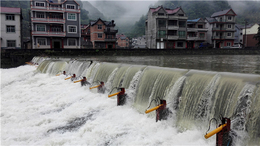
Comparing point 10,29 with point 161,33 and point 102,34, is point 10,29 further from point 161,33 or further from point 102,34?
point 161,33

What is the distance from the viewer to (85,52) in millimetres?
33375

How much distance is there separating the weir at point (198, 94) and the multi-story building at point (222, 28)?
2057 inches

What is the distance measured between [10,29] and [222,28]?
5027 centimetres

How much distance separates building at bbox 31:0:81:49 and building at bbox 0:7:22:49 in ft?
8.87

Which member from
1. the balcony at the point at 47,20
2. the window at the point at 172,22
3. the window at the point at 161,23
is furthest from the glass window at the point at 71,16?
the window at the point at 172,22

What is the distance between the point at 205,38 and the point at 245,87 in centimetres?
5374

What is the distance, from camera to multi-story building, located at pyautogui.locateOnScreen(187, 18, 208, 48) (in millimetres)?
53250

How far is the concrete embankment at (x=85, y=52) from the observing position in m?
26.8

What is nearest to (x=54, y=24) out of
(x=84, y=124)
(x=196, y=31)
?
(x=196, y=31)

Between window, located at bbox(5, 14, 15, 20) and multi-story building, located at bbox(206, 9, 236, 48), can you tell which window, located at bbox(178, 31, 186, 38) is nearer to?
multi-story building, located at bbox(206, 9, 236, 48)

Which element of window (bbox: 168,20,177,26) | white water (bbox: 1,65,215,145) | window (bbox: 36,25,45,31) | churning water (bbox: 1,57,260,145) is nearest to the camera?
churning water (bbox: 1,57,260,145)

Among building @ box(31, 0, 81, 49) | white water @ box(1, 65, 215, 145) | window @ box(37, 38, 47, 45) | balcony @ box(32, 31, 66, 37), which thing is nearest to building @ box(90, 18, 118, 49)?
building @ box(31, 0, 81, 49)

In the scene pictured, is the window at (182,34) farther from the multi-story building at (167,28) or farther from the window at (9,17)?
the window at (9,17)

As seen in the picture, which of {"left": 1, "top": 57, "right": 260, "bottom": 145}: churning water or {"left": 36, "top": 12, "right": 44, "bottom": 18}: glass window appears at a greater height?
{"left": 36, "top": 12, "right": 44, "bottom": 18}: glass window
